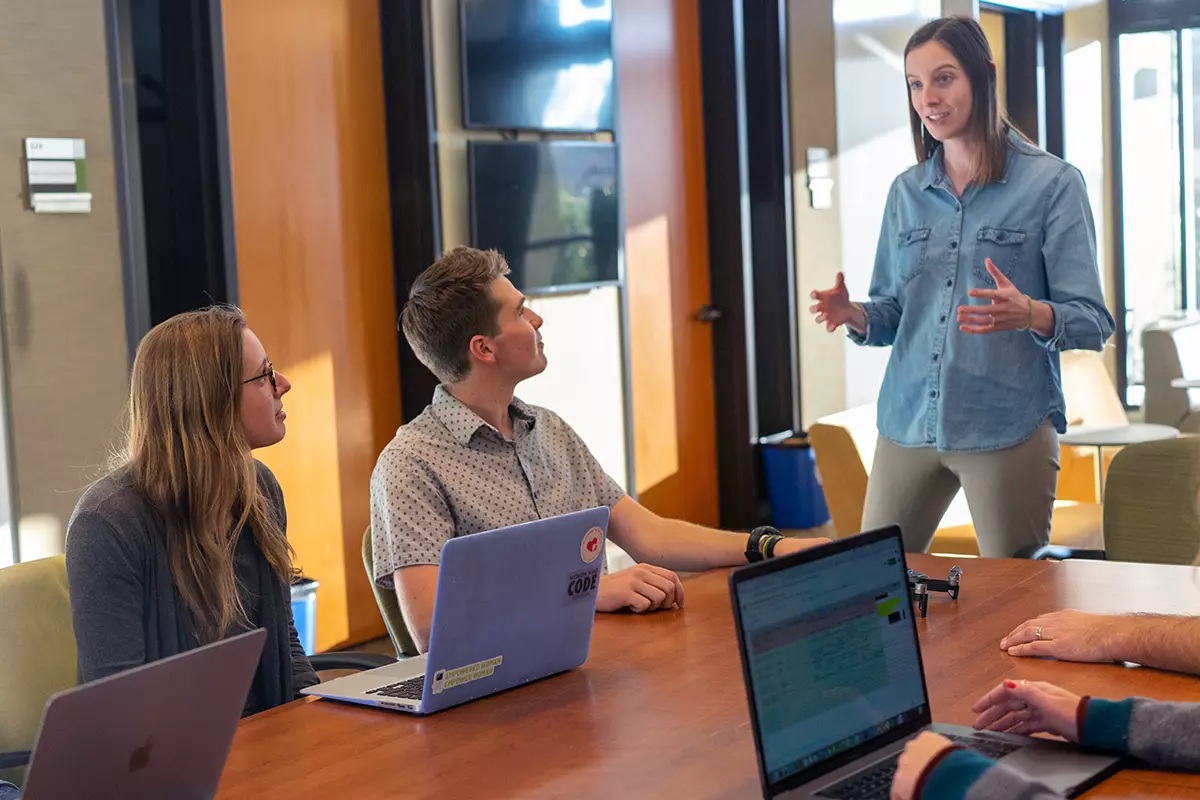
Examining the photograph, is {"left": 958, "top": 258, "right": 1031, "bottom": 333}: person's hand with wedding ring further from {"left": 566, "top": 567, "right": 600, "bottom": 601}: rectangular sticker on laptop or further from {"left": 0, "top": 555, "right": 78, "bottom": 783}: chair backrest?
{"left": 0, "top": 555, "right": 78, "bottom": 783}: chair backrest

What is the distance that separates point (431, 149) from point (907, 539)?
8.10 feet

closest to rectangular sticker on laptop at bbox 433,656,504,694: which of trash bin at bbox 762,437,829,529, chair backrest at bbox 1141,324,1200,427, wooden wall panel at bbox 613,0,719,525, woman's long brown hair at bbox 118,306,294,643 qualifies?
woman's long brown hair at bbox 118,306,294,643

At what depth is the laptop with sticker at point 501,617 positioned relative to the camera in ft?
6.05

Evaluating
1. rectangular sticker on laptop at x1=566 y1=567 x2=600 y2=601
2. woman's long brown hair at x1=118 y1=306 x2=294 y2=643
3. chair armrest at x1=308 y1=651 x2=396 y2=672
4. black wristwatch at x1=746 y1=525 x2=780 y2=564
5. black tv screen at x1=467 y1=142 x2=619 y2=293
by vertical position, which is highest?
black tv screen at x1=467 y1=142 x2=619 y2=293

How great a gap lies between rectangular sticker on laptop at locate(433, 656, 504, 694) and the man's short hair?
0.75 meters

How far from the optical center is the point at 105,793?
1.35m

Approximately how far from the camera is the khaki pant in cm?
329

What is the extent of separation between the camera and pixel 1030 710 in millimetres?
1612

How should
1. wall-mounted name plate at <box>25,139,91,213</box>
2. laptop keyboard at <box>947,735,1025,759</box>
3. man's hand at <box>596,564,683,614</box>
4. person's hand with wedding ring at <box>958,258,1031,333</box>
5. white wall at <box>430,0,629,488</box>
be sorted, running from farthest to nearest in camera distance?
white wall at <box>430,0,629,488</box> → wall-mounted name plate at <box>25,139,91,213</box> → person's hand with wedding ring at <box>958,258,1031,333</box> → man's hand at <box>596,564,683,614</box> → laptop keyboard at <box>947,735,1025,759</box>

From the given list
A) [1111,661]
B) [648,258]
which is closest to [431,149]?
[648,258]

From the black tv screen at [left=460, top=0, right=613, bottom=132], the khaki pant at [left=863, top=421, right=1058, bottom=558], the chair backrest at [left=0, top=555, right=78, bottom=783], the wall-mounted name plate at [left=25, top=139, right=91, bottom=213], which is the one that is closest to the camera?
the chair backrest at [left=0, top=555, right=78, bottom=783]

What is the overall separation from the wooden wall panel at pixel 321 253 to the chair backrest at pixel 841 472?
5.64ft

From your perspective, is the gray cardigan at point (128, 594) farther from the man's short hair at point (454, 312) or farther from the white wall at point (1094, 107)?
the white wall at point (1094, 107)

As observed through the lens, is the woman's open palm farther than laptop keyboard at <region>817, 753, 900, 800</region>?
Yes
